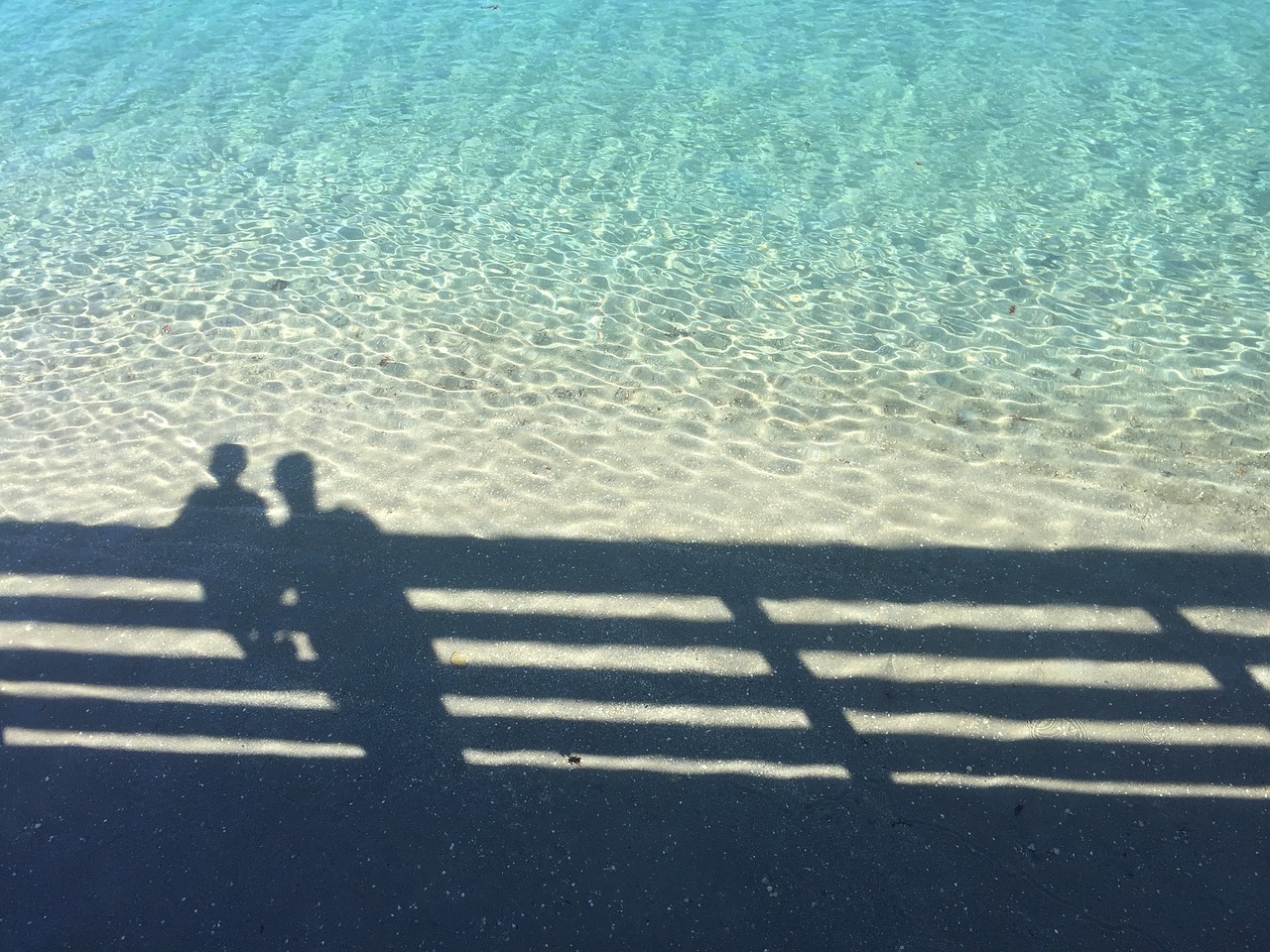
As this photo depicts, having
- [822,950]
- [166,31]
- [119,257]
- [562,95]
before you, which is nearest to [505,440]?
[822,950]

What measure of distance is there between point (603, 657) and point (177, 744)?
6.08 ft

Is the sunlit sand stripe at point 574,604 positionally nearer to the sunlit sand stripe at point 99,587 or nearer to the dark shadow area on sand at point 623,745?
the dark shadow area on sand at point 623,745

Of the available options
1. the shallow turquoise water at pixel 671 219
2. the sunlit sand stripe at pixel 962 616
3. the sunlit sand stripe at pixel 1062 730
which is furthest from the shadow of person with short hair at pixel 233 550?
the sunlit sand stripe at pixel 1062 730

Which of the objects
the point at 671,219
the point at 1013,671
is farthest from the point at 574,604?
the point at 671,219

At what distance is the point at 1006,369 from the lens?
19.7 ft

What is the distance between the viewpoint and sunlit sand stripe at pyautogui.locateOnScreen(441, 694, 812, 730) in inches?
145

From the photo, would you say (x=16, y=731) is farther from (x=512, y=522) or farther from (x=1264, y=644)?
(x=1264, y=644)

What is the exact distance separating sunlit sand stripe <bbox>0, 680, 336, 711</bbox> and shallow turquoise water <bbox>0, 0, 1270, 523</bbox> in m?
2.22

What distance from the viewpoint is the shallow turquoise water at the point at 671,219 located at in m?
5.94

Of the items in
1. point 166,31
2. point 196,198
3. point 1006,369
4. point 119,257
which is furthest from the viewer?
point 166,31

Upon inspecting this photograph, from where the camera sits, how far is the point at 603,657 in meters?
3.98

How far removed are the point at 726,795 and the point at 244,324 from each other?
5.33 meters

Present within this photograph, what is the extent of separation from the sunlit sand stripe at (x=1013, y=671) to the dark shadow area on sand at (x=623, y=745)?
0.04ft

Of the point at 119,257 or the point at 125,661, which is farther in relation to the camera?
the point at 119,257
